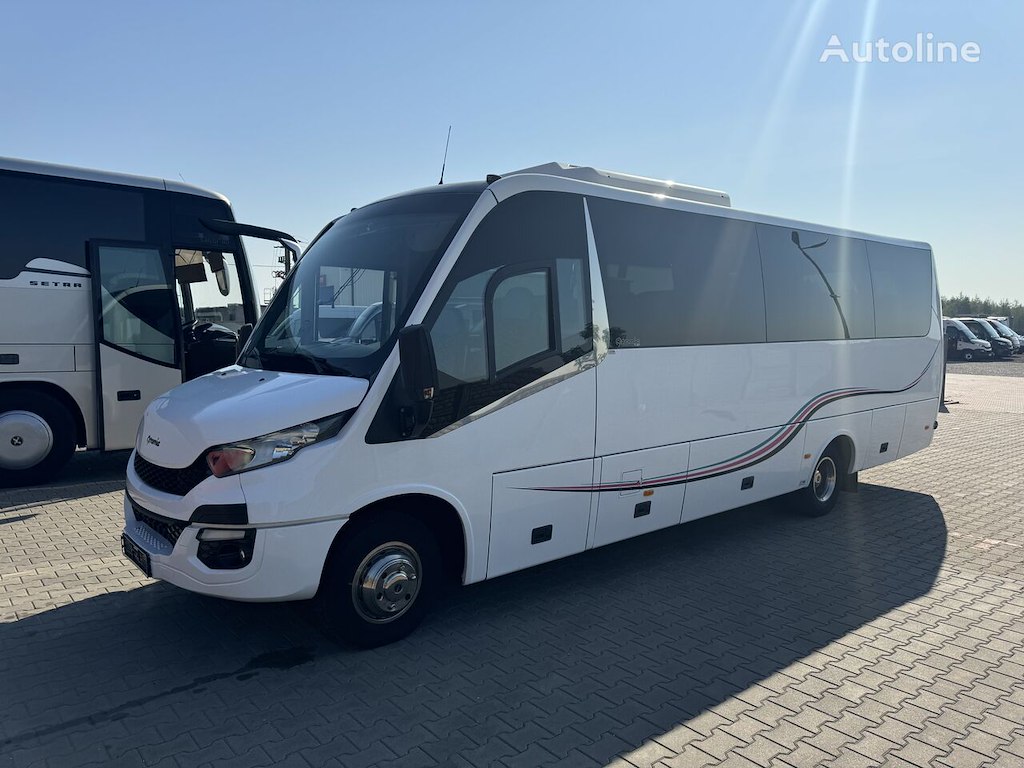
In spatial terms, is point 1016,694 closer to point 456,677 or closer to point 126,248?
point 456,677

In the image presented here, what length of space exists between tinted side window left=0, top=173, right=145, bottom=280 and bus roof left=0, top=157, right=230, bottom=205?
0.08 m

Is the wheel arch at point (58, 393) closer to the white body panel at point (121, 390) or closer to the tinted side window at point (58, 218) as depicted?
the white body panel at point (121, 390)

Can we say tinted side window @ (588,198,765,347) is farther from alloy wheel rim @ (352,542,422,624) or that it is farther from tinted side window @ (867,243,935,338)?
tinted side window @ (867,243,935,338)

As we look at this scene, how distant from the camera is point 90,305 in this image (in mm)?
9062

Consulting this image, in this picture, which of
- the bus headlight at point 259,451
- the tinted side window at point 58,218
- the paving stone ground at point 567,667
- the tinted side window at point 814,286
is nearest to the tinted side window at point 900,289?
the tinted side window at point 814,286

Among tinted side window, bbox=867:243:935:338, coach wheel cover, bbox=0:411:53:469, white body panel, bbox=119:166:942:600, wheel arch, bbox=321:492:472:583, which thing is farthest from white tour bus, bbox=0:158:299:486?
tinted side window, bbox=867:243:935:338

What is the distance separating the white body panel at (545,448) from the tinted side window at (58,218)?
17.2 feet

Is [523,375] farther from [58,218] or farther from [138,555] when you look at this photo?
[58,218]

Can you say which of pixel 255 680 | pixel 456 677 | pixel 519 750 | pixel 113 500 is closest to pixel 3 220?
pixel 113 500

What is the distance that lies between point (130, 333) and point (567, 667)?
7.30 meters

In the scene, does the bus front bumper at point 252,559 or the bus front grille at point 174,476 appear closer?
the bus front bumper at point 252,559

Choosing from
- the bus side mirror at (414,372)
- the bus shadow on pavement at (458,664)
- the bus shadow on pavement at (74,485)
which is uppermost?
the bus side mirror at (414,372)

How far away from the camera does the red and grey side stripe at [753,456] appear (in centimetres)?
564

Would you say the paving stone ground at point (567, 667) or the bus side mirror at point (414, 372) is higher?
the bus side mirror at point (414, 372)
